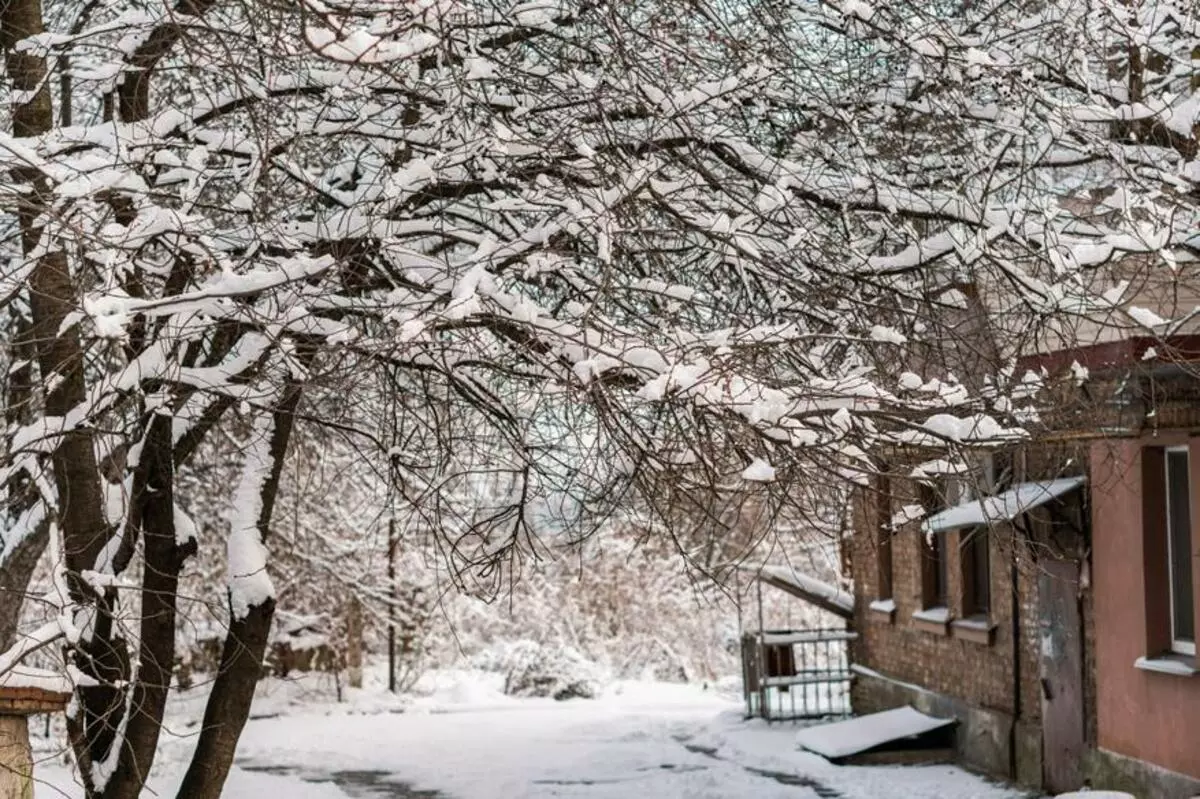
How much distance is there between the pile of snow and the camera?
90.6 feet

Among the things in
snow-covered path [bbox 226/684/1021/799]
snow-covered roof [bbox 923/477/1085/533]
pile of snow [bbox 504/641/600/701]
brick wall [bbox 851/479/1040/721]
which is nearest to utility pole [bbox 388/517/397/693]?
snow-covered path [bbox 226/684/1021/799]

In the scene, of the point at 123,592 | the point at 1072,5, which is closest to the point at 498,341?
the point at 1072,5

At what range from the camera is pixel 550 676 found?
2803cm

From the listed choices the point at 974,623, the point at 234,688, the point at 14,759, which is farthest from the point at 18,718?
the point at 974,623

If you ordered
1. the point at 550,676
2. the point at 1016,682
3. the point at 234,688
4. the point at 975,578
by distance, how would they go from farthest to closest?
the point at 550,676 → the point at 975,578 → the point at 1016,682 → the point at 234,688

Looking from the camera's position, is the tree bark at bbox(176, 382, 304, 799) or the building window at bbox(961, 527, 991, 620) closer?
the tree bark at bbox(176, 382, 304, 799)

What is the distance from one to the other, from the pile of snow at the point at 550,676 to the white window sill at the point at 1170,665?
16516 millimetres

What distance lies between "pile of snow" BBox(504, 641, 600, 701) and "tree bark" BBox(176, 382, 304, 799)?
19752 mm

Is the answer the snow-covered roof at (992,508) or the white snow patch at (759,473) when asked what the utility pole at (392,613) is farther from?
the white snow patch at (759,473)

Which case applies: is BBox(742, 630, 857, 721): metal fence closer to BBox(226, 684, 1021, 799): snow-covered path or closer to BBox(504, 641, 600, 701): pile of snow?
BBox(226, 684, 1021, 799): snow-covered path

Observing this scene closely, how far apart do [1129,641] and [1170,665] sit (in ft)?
2.77

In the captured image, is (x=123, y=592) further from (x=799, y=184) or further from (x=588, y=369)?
(x=588, y=369)

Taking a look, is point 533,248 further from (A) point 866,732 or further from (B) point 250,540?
(A) point 866,732

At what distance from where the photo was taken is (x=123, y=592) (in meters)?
11.1
